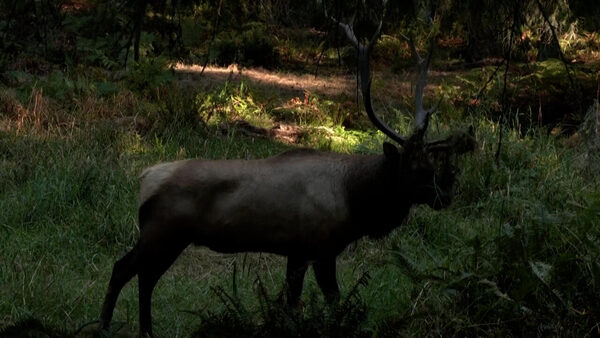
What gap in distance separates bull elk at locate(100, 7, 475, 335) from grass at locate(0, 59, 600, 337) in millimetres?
300

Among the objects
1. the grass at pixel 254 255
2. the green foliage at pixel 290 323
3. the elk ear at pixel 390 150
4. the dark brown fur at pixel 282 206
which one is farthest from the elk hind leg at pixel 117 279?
the elk ear at pixel 390 150

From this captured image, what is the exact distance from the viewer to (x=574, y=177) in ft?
27.3

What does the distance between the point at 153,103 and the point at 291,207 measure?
22.1 feet

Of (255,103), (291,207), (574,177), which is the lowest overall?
(255,103)

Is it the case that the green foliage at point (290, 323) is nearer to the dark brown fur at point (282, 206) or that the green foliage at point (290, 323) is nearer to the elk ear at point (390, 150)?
the dark brown fur at point (282, 206)

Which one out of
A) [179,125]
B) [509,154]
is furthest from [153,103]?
[509,154]

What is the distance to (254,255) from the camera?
7.09 m

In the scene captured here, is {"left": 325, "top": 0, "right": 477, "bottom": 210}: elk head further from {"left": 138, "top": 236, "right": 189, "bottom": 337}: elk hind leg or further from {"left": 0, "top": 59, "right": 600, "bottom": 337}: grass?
{"left": 138, "top": 236, "right": 189, "bottom": 337}: elk hind leg

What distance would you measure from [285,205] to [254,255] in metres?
2.21

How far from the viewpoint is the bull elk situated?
486 centimetres

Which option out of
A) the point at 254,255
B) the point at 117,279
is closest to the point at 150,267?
the point at 117,279

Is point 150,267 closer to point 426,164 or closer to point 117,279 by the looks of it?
point 117,279

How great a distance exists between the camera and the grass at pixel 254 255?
4.42 metres

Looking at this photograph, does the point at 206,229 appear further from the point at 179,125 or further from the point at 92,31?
the point at 179,125
